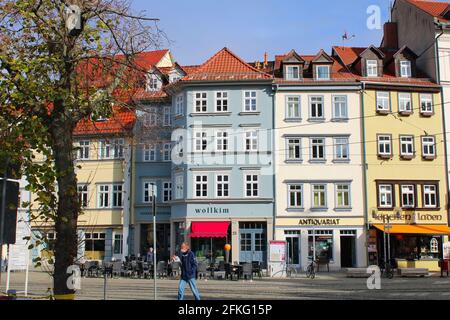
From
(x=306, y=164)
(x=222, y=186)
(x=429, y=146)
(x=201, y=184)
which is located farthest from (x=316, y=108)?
(x=201, y=184)

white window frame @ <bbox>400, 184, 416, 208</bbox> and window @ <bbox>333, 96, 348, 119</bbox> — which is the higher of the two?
window @ <bbox>333, 96, 348, 119</bbox>

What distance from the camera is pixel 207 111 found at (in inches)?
1649

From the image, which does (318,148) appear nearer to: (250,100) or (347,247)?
(250,100)

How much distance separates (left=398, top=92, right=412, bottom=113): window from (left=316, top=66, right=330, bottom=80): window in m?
5.46

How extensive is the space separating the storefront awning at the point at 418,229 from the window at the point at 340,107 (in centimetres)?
820

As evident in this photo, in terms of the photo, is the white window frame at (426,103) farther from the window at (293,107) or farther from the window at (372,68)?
the window at (293,107)

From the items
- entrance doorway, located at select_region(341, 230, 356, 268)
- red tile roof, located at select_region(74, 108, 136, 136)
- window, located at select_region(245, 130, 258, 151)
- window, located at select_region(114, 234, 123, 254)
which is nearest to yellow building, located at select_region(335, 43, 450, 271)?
entrance doorway, located at select_region(341, 230, 356, 268)

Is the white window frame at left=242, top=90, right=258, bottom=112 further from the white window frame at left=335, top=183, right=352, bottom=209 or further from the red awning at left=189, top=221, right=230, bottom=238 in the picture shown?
the red awning at left=189, top=221, right=230, bottom=238

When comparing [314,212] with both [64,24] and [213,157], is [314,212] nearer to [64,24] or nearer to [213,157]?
[213,157]

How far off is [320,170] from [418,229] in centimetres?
779

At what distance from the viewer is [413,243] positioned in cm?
4088

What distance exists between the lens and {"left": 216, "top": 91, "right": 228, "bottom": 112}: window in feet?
138

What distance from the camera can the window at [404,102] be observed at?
1663 inches
